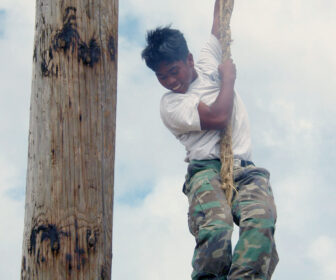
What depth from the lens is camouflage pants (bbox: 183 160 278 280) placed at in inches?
142

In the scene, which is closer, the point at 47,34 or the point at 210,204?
the point at 47,34

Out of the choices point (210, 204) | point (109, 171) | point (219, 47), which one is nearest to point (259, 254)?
point (210, 204)

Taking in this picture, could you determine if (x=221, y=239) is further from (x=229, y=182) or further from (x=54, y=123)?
(x=54, y=123)

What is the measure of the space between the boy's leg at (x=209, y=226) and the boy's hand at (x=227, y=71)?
66cm

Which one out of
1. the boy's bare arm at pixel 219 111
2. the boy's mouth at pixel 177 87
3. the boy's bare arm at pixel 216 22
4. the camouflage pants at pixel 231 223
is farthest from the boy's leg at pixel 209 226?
the boy's bare arm at pixel 216 22

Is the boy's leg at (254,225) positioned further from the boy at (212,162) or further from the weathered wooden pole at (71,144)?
the weathered wooden pole at (71,144)

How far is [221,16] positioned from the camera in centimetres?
458

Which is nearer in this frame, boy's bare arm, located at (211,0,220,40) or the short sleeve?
the short sleeve

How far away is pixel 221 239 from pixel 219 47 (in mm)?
1663

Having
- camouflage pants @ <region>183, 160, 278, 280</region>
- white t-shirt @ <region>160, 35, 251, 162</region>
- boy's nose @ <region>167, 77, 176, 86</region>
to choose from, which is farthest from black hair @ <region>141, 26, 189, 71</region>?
camouflage pants @ <region>183, 160, 278, 280</region>

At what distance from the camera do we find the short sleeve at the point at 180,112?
13.3 feet

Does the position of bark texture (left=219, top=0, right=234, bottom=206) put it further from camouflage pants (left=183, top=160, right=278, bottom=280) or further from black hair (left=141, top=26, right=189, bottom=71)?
black hair (left=141, top=26, right=189, bottom=71)

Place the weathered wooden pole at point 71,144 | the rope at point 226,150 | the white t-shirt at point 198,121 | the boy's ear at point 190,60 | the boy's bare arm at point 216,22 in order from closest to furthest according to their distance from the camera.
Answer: the weathered wooden pole at point 71,144 < the rope at point 226,150 < the white t-shirt at point 198,121 < the boy's ear at point 190,60 < the boy's bare arm at point 216,22

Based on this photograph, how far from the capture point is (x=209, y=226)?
12.2 ft
